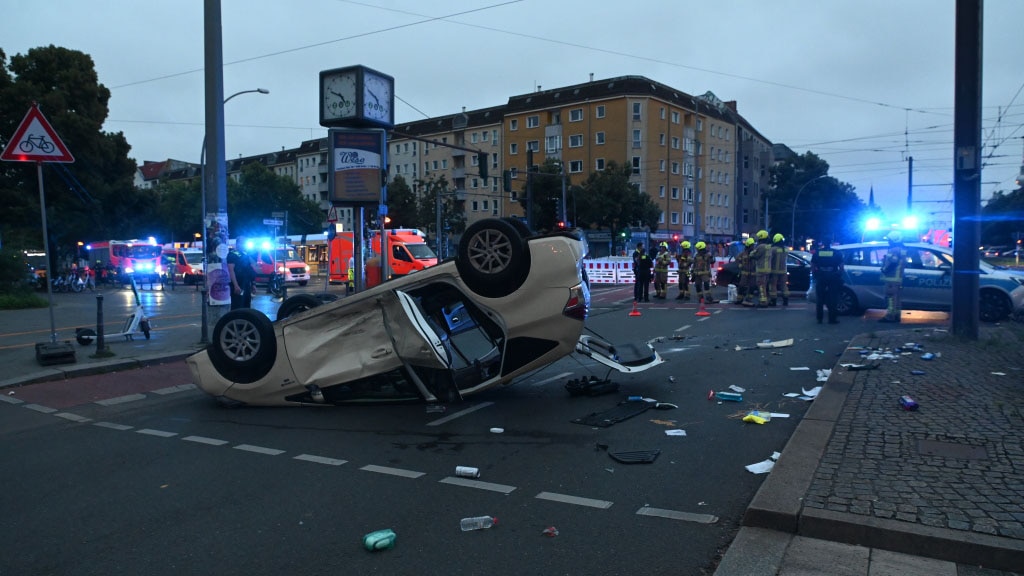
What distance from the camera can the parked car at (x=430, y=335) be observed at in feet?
22.6

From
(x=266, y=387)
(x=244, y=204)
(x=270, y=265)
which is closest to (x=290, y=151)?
(x=244, y=204)

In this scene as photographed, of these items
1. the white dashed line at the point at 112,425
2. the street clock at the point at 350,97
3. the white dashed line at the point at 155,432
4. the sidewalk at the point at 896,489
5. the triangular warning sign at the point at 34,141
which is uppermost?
the street clock at the point at 350,97

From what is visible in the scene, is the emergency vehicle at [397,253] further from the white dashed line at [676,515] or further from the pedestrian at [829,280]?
the white dashed line at [676,515]

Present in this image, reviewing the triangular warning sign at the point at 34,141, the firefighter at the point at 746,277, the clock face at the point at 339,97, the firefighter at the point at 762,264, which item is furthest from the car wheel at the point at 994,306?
the triangular warning sign at the point at 34,141

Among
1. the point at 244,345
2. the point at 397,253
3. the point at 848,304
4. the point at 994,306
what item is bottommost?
the point at 848,304

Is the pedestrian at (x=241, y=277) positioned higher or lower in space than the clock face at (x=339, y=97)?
lower

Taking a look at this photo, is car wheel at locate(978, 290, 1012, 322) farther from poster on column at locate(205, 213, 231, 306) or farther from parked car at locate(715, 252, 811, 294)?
poster on column at locate(205, 213, 231, 306)

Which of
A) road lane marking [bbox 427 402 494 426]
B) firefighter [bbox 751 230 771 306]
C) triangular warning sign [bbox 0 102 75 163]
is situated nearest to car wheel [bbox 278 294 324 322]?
road lane marking [bbox 427 402 494 426]

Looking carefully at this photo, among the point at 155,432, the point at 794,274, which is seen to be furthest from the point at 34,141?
the point at 794,274

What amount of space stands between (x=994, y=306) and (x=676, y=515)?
12.6m

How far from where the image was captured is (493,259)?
269 inches

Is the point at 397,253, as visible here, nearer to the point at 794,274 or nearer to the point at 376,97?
the point at 376,97

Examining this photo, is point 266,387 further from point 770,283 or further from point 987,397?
point 770,283

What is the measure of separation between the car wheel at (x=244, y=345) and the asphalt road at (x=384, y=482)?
1.53 feet
